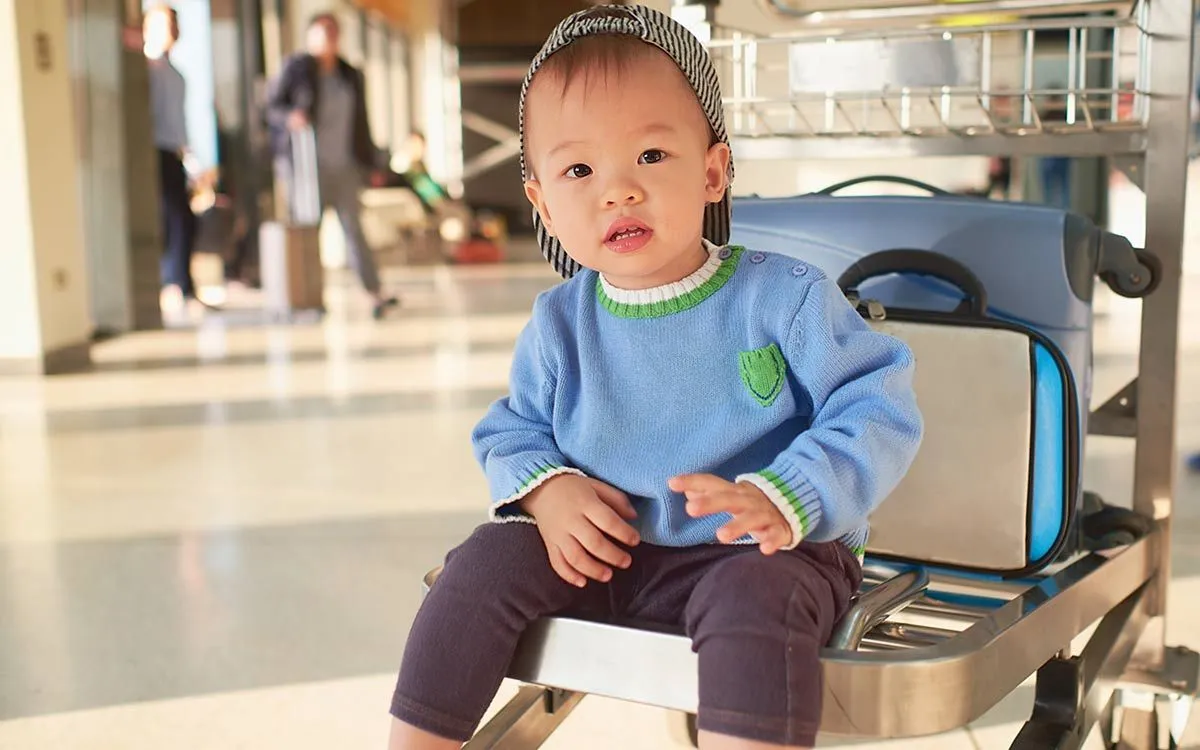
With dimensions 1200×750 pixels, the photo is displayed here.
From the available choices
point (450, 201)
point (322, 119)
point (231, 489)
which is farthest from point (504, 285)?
point (231, 489)

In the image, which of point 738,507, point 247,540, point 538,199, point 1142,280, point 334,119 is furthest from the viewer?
point 334,119

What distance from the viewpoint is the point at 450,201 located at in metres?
12.1

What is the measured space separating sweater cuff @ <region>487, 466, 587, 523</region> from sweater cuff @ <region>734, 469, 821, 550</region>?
19 centimetres

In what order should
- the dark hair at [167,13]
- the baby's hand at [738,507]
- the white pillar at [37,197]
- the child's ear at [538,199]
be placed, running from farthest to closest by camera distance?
the dark hair at [167,13] < the white pillar at [37,197] < the child's ear at [538,199] < the baby's hand at [738,507]

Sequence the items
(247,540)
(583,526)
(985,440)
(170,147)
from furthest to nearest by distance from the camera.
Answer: (170,147) < (247,540) < (985,440) < (583,526)

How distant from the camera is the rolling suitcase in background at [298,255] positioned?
683cm

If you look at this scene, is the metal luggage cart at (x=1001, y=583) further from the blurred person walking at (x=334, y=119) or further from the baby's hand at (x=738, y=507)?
the blurred person walking at (x=334, y=119)

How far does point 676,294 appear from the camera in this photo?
1.21 m

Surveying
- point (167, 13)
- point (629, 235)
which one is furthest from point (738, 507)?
point (167, 13)

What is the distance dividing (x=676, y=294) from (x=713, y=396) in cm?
11

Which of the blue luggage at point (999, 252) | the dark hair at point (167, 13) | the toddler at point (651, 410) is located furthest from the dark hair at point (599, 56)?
the dark hair at point (167, 13)

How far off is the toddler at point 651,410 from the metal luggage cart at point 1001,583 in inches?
2.5

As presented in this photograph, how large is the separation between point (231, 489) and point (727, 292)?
7.20ft

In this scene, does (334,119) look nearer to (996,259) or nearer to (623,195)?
(996,259)
